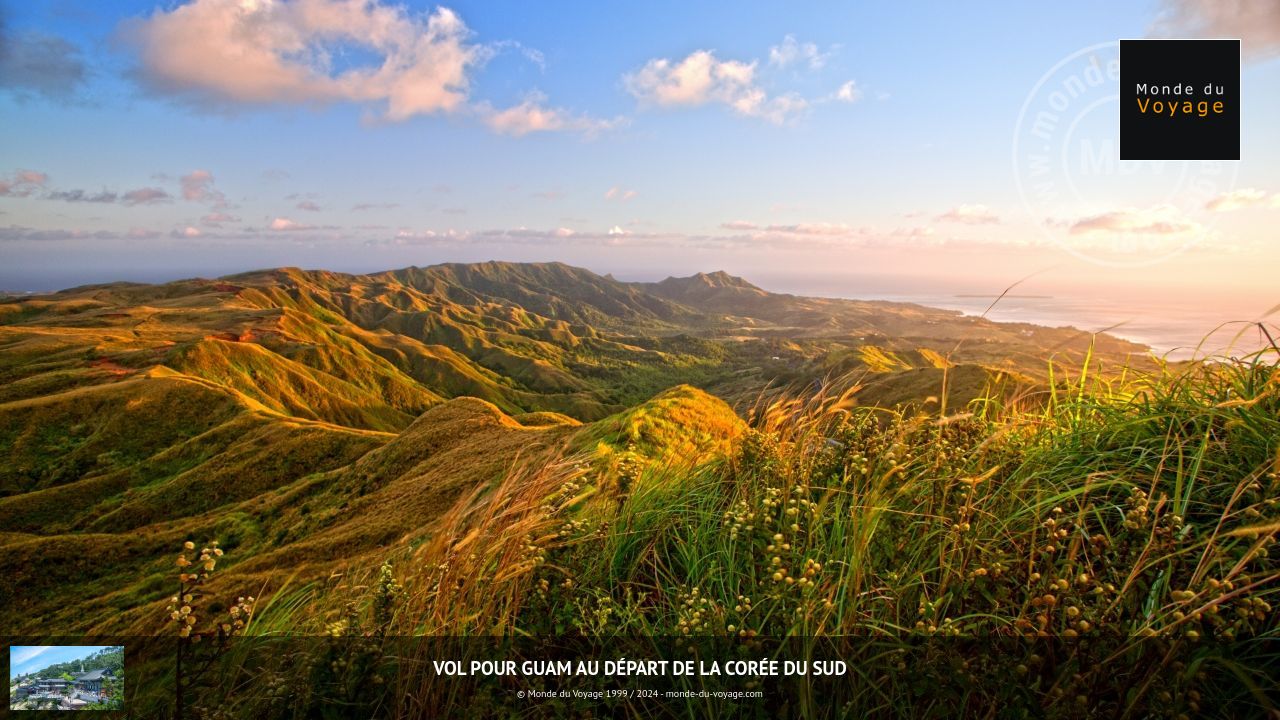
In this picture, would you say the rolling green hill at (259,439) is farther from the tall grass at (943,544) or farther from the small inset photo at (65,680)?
the small inset photo at (65,680)

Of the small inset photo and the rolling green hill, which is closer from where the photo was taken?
the small inset photo

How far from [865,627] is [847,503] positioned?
1208mm

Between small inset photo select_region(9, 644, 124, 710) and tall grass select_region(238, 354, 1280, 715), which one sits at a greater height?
tall grass select_region(238, 354, 1280, 715)

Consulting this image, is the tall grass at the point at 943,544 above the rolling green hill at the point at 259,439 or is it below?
above

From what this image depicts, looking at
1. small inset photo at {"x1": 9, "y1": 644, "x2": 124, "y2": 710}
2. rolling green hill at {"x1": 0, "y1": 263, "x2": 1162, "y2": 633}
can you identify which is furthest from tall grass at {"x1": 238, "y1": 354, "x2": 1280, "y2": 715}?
small inset photo at {"x1": 9, "y1": 644, "x2": 124, "y2": 710}

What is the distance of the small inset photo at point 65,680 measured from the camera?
A: 3.66 metres

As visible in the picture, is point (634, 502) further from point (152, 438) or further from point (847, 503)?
point (152, 438)

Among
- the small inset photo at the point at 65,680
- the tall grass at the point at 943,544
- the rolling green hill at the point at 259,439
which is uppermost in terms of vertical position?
the tall grass at the point at 943,544

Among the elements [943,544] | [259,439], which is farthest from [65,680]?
[259,439]

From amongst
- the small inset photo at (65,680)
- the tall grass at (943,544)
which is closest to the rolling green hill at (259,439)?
the tall grass at (943,544)

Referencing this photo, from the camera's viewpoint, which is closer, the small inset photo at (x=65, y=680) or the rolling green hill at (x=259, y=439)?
the small inset photo at (x=65, y=680)

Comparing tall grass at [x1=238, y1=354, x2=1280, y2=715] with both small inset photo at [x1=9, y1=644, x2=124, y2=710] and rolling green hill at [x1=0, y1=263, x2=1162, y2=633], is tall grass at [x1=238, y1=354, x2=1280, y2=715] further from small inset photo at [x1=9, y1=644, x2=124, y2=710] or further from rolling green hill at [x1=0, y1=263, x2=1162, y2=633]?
small inset photo at [x1=9, y1=644, x2=124, y2=710]

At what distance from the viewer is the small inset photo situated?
3.66 m

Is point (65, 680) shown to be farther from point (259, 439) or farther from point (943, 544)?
point (259, 439)
